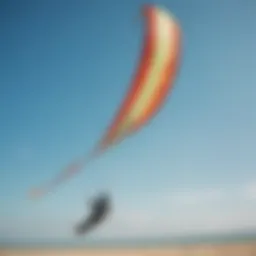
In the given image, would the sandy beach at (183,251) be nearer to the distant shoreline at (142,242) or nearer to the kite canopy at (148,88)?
the distant shoreline at (142,242)

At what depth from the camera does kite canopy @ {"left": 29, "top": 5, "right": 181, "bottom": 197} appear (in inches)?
52.3

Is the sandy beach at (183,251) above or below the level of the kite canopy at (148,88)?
below

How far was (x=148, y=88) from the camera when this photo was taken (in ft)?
4.38

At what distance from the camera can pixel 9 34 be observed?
1.40 metres

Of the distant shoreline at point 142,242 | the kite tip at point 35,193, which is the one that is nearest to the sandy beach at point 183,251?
the distant shoreline at point 142,242

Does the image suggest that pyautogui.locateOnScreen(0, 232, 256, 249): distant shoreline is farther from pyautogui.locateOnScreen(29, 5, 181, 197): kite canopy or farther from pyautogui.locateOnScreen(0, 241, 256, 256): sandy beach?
pyautogui.locateOnScreen(29, 5, 181, 197): kite canopy

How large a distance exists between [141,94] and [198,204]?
1.11 ft

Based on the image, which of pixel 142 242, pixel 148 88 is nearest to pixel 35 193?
pixel 142 242

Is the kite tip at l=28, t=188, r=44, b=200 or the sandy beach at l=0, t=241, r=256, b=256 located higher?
the kite tip at l=28, t=188, r=44, b=200

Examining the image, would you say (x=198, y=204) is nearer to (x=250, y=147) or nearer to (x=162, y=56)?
(x=250, y=147)

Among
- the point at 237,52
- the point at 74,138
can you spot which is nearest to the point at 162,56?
the point at 237,52

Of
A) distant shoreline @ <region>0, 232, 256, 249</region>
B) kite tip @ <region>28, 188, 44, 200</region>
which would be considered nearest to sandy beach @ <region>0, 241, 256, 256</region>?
distant shoreline @ <region>0, 232, 256, 249</region>

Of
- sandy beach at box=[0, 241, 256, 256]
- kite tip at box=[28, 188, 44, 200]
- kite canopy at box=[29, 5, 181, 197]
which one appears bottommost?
sandy beach at box=[0, 241, 256, 256]

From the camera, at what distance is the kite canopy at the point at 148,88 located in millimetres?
1329
